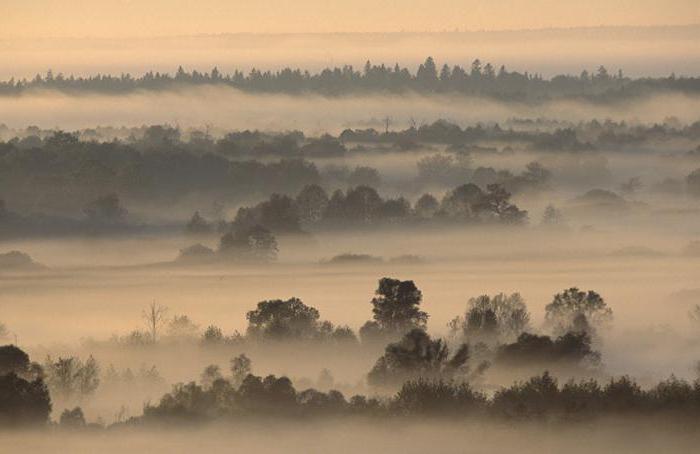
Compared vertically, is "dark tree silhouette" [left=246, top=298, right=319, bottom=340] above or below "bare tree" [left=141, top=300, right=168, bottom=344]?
below

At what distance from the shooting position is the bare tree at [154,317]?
127469 millimetres

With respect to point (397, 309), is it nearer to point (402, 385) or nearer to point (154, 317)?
point (402, 385)

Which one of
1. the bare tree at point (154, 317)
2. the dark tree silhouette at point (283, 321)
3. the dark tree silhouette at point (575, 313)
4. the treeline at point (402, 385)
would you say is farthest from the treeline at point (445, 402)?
the bare tree at point (154, 317)

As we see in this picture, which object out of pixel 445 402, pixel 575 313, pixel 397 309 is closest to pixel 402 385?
pixel 445 402

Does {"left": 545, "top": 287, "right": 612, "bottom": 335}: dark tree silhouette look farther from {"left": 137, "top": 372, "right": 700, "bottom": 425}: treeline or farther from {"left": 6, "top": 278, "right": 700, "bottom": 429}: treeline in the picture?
{"left": 137, "top": 372, "right": 700, "bottom": 425}: treeline

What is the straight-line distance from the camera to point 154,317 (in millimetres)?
137500

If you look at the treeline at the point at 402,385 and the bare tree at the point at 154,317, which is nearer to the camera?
the treeline at the point at 402,385

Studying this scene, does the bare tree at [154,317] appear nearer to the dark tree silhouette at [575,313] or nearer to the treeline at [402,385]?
the treeline at [402,385]

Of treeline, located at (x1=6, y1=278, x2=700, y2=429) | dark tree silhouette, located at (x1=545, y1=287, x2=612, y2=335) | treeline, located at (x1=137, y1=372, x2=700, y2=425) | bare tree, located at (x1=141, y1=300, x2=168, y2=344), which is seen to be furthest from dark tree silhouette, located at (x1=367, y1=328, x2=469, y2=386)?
bare tree, located at (x1=141, y1=300, x2=168, y2=344)

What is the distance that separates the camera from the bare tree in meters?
127

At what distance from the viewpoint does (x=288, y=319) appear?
108312 millimetres

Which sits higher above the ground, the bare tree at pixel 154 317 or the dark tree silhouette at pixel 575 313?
the bare tree at pixel 154 317

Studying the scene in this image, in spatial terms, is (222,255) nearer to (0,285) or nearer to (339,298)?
(0,285)

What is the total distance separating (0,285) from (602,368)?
99728 millimetres
